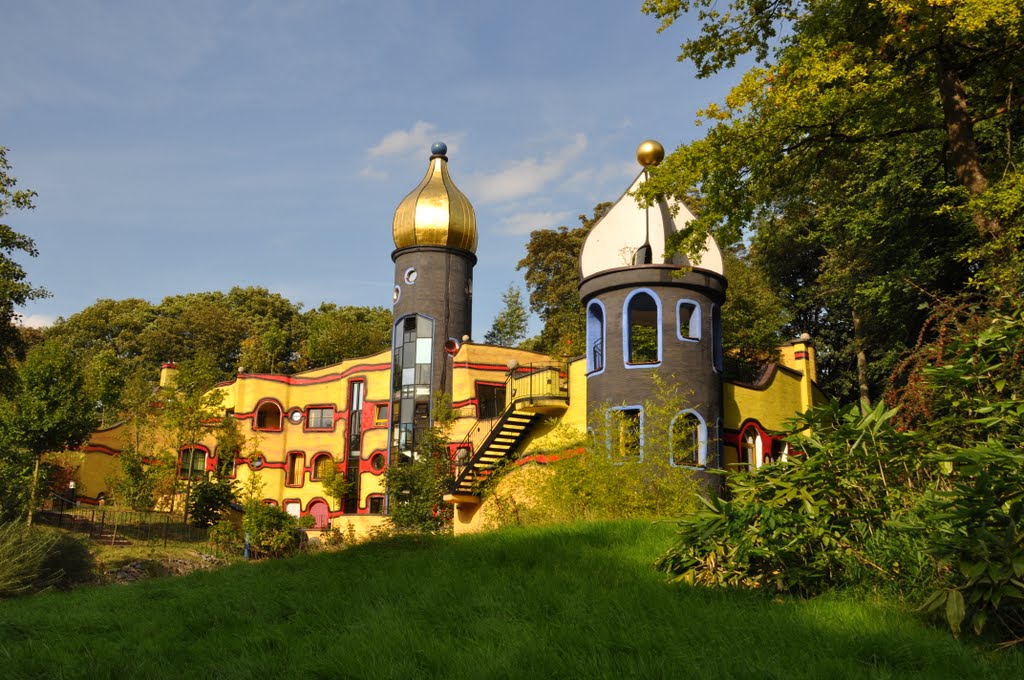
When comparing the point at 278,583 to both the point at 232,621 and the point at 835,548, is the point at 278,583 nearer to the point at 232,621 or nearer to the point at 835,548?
the point at 232,621

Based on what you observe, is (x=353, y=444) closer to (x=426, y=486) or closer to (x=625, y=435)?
(x=426, y=486)

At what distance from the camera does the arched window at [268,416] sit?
37.3 metres

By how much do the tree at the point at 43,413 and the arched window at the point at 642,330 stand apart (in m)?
16.1

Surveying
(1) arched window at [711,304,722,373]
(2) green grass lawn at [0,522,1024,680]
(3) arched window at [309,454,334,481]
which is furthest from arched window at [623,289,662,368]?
(3) arched window at [309,454,334,481]

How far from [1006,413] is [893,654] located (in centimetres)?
247

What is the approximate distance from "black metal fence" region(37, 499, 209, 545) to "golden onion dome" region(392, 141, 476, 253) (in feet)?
40.1

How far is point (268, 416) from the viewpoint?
38406 millimetres

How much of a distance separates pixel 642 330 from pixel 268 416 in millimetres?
21243

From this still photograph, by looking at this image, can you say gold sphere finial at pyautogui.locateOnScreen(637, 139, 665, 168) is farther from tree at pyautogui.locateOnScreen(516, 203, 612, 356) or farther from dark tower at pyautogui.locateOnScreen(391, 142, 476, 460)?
tree at pyautogui.locateOnScreen(516, 203, 612, 356)

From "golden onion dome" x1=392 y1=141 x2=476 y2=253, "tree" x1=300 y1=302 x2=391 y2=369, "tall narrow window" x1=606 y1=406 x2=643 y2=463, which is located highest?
"golden onion dome" x1=392 y1=141 x2=476 y2=253

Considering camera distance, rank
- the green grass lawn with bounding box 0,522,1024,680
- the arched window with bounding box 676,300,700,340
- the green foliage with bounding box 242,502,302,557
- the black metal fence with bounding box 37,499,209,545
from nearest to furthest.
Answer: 1. the green grass lawn with bounding box 0,522,1024,680
2. the arched window with bounding box 676,300,700,340
3. the green foliage with bounding box 242,502,302,557
4. the black metal fence with bounding box 37,499,209,545

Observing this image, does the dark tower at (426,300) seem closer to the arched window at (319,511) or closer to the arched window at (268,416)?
the arched window at (319,511)

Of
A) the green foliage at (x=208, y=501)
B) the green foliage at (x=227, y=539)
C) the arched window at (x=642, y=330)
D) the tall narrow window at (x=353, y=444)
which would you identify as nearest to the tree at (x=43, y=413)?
the green foliage at (x=208, y=501)

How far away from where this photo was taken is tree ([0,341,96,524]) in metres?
24.2
